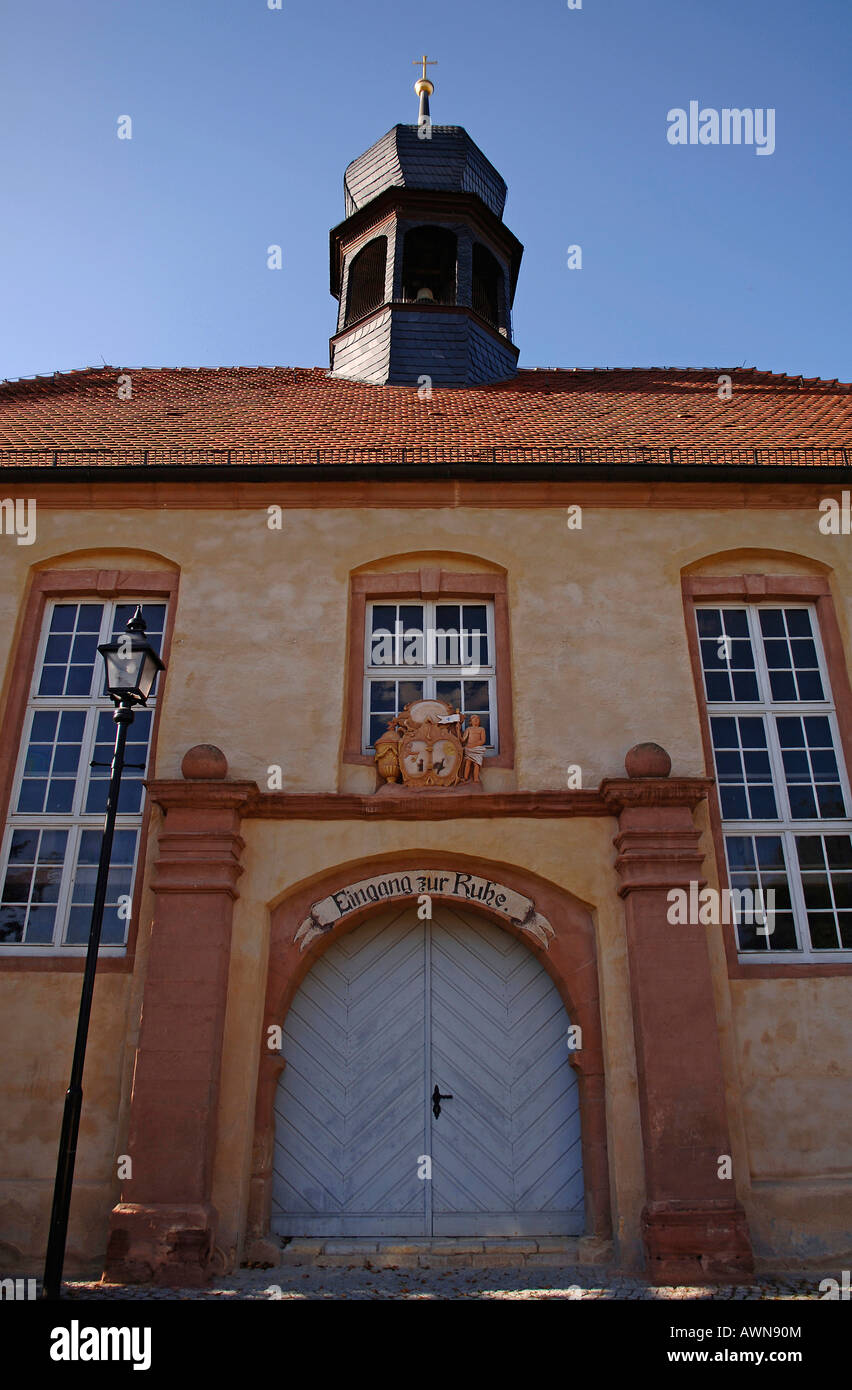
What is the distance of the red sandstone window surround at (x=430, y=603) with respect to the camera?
9.59 metres

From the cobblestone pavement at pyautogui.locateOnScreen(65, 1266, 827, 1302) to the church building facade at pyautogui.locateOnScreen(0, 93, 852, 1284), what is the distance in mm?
230

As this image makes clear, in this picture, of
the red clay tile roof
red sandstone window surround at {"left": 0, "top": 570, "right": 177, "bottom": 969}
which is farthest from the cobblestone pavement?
the red clay tile roof

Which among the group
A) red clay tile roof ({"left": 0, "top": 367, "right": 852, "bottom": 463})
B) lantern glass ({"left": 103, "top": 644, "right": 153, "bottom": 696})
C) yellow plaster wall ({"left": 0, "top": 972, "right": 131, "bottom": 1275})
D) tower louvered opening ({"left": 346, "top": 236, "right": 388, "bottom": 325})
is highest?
tower louvered opening ({"left": 346, "top": 236, "right": 388, "bottom": 325})

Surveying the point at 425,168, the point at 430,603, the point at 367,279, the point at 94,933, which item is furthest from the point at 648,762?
the point at 425,168

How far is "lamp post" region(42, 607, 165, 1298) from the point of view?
639 cm

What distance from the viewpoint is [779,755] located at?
949 centimetres

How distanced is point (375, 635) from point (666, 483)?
3183 millimetres

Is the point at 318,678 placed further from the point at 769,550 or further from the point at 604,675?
the point at 769,550

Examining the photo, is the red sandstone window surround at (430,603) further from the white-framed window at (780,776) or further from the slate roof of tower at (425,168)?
the slate roof of tower at (425,168)

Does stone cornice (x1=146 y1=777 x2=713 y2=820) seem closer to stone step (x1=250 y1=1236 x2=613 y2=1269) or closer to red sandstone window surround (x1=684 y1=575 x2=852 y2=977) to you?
red sandstone window surround (x1=684 y1=575 x2=852 y2=977)

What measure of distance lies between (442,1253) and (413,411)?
9124 millimetres
